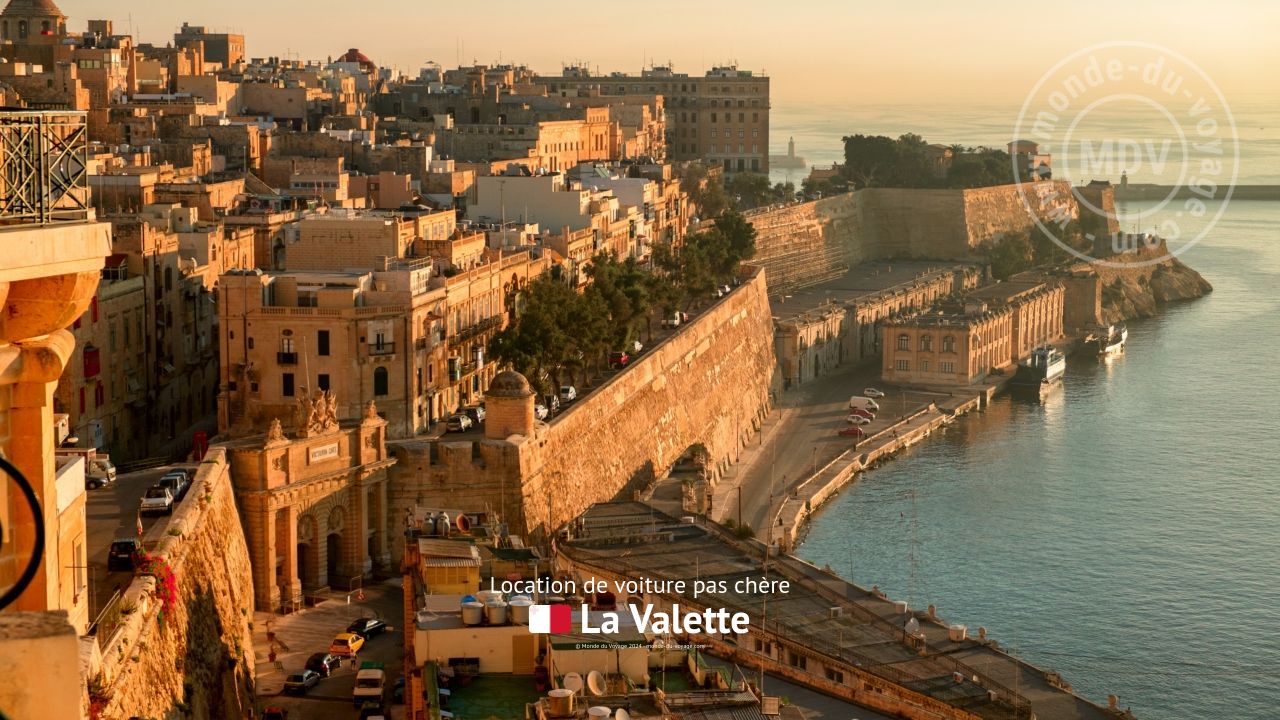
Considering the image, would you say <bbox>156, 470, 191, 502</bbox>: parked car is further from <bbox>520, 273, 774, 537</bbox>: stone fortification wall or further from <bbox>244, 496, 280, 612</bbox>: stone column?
<bbox>520, 273, 774, 537</bbox>: stone fortification wall

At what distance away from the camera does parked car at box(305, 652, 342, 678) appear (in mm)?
18812

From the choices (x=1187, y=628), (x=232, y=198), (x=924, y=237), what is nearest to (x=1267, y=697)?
(x=1187, y=628)

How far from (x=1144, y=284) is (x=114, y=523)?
57214 millimetres

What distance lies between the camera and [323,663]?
18.9 meters

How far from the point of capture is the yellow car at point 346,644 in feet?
63.7

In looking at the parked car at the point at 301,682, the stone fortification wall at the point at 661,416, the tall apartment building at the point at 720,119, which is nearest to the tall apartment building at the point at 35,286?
the parked car at the point at 301,682

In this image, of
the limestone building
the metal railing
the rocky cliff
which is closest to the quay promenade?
the limestone building

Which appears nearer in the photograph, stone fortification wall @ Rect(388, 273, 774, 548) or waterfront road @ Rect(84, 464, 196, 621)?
waterfront road @ Rect(84, 464, 196, 621)

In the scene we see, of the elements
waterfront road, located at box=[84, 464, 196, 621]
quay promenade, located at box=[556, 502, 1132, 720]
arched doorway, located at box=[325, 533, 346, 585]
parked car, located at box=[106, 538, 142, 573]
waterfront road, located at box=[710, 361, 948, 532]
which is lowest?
waterfront road, located at box=[710, 361, 948, 532]

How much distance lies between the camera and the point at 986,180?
7700 centimetres

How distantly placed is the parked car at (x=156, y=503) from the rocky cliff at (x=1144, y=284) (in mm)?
49776

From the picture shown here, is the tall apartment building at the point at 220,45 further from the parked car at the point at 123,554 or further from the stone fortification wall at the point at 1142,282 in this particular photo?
the parked car at the point at 123,554

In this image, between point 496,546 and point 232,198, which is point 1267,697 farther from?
point 232,198

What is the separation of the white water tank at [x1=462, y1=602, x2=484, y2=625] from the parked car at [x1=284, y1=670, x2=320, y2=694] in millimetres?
3298
